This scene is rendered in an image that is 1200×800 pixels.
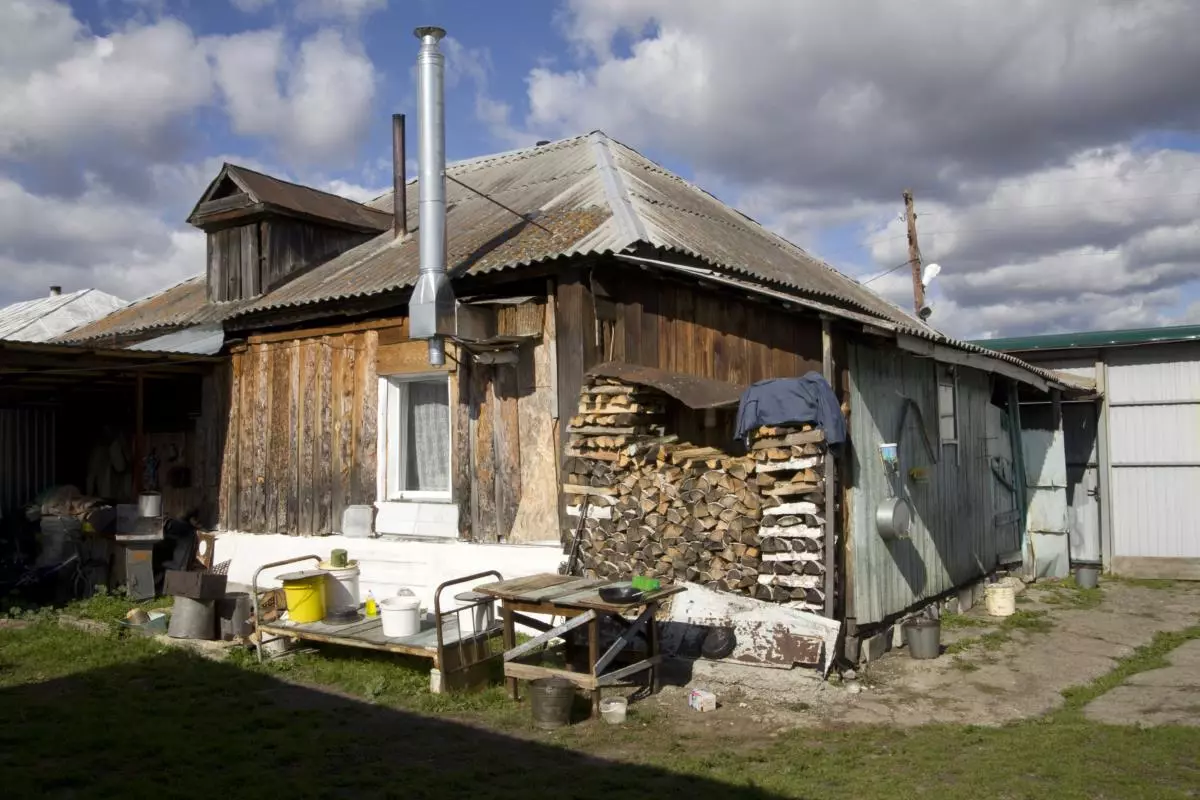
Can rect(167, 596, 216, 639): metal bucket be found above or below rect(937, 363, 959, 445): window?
below

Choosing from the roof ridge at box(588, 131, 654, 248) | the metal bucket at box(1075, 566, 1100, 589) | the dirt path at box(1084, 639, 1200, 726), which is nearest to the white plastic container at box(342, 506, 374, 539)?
the roof ridge at box(588, 131, 654, 248)

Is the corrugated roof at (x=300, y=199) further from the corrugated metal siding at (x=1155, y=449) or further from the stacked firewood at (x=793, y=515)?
the corrugated metal siding at (x=1155, y=449)

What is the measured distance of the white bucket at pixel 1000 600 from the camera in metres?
11.5

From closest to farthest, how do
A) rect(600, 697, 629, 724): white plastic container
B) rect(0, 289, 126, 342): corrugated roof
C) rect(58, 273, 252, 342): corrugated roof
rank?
rect(600, 697, 629, 724): white plastic container, rect(58, 273, 252, 342): corrugated roof, rect(0, 289, 126, 342): corrugated roof

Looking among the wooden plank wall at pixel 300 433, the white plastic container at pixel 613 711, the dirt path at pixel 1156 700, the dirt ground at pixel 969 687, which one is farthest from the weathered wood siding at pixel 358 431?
the dirt path at pixel 1156 700

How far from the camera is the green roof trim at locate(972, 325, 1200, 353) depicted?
14.8 m

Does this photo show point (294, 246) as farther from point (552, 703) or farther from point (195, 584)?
point (552, 703)

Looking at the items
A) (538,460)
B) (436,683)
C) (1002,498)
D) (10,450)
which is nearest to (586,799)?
(436,683)

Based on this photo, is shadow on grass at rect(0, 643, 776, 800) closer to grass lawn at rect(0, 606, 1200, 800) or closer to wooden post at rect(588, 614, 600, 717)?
grass lawn at rect(0, 606, 1200, 800)

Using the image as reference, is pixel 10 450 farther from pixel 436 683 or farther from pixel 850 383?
pixel 850 383

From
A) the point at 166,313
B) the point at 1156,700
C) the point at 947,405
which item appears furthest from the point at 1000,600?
the point at 166,313

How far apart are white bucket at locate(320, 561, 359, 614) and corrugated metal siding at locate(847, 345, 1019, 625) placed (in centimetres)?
487

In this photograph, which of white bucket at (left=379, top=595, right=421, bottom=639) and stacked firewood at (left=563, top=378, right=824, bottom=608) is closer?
stacked firewood at (left=563, top=378, right=824, bottom=608)

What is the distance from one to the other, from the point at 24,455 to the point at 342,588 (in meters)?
7.57
